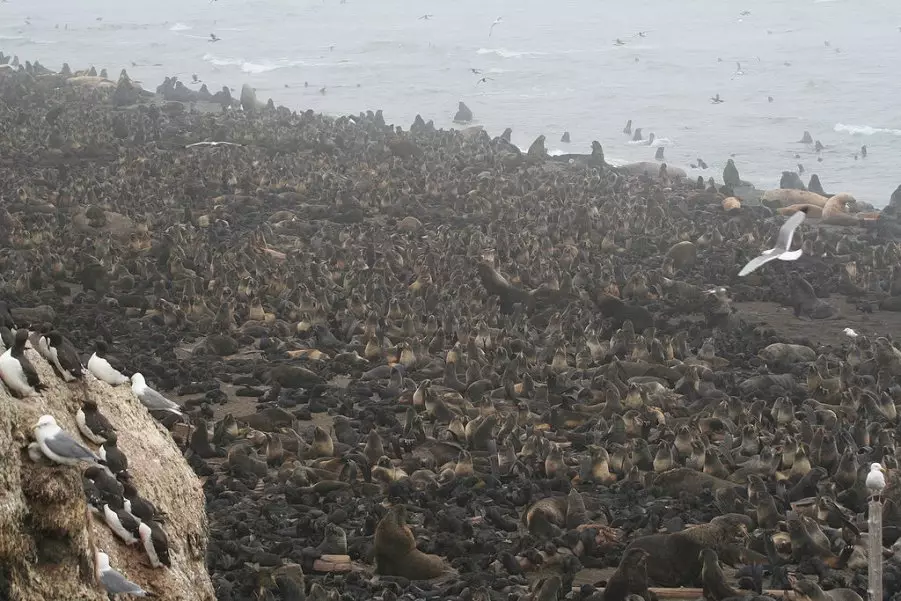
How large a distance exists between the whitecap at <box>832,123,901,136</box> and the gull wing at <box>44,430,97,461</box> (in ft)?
137

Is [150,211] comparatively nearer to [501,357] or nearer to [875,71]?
[501,357]

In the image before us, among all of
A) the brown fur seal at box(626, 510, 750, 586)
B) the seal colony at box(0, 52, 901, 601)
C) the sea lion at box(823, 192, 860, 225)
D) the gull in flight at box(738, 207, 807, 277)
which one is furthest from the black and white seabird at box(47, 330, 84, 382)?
the sea lion at box(823, 192, 860, 225)

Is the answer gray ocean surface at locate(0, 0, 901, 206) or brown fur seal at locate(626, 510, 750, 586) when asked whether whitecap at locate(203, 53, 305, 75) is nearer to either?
gray ocean surface at locate(0, 0, 901, 206)

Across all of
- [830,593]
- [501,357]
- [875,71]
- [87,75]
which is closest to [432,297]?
[501,357]

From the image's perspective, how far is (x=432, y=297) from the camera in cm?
1778

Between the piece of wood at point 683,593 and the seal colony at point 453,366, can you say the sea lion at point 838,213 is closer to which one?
the seal colony at point 453,366

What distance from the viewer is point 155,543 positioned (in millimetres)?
6977

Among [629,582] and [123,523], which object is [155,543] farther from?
[629,582]

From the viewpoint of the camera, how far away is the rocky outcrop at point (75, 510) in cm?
586

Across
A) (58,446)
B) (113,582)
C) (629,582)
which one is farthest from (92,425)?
(629,582)

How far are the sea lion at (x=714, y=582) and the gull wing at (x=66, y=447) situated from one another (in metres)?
4.87

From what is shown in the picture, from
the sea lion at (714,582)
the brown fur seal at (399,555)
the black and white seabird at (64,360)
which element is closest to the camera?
the black and white seabird at (64,360)

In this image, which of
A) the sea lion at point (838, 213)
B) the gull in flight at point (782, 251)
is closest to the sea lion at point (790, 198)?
the sea lion at point (838, 213)

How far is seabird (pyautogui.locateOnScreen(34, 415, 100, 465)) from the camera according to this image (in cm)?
617
